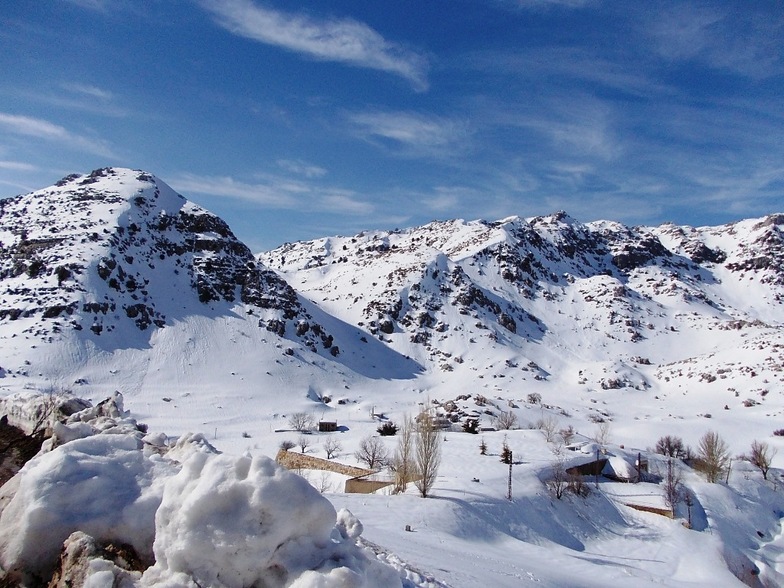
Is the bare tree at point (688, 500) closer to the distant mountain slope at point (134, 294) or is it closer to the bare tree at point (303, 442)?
the bare tree at point (303, 442)

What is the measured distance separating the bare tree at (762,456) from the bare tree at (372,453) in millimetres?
36481

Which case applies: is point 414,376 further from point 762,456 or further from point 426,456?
point 426,456

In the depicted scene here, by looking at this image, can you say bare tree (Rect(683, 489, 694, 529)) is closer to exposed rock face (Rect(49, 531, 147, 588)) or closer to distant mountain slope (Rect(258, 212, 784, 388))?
exposed rock face (Rect(49, 531, 147, 588))

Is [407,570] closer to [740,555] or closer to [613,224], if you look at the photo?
[740,555]

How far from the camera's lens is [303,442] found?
154 feet

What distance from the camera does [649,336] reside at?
396ft

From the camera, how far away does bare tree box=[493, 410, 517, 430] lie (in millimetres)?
58225

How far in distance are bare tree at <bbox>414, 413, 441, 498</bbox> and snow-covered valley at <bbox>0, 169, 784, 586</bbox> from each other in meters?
1.06

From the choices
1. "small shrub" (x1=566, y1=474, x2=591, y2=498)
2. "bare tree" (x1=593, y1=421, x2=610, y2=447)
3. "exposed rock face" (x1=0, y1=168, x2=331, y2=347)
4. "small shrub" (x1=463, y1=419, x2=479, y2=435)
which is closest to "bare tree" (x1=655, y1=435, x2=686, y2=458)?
"bare tree" (x1=593, y1=421, x2=610, y2=447)

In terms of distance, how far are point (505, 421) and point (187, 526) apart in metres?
57.5

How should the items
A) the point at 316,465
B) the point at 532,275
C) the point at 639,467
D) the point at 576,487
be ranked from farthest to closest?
the point at 532,275 < the point at 639,467 < the point at 316,465 < the point at 576,487

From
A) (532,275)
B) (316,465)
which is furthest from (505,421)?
(532,275)

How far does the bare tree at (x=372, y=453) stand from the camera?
39500 mm

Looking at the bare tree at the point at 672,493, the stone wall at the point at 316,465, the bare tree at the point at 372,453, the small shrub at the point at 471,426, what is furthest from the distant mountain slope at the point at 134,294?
the bare tree at the point at 672,493
